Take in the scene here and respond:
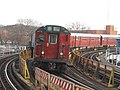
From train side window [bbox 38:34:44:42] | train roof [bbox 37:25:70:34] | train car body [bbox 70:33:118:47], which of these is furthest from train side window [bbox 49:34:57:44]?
train car body [bbox 70:33:118:47]

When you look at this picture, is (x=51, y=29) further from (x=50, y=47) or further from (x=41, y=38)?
(x=50, y=47)

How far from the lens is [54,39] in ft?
63.5

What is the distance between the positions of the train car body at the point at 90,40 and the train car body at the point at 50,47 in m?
31.3

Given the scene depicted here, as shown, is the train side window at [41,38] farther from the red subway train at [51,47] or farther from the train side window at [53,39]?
the train side window at [53,39]

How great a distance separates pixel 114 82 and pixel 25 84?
627 cm

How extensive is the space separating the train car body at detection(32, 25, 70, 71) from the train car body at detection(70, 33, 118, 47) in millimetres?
31349

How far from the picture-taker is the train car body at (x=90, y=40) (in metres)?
53.0

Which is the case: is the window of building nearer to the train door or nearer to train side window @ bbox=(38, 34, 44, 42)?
the train door

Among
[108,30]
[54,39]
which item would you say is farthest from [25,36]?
[54,39]

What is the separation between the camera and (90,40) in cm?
5978

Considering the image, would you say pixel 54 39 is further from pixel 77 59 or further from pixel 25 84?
pixel 77 59

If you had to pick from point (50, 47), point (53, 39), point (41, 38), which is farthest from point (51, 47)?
point (41, 38)

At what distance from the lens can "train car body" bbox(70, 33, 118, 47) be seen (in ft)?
174

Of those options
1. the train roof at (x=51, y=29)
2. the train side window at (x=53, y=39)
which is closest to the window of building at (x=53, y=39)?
the train side window at (x=53, y=39)
